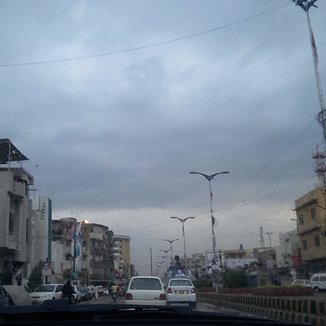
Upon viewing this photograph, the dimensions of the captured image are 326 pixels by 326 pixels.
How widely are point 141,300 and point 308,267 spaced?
173 ft

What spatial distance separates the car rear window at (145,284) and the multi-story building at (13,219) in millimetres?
23393

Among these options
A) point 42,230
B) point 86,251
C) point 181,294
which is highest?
point 86,251

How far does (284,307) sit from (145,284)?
265 inches

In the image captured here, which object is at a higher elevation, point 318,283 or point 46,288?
point 46,288

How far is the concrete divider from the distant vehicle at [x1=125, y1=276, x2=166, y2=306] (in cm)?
503

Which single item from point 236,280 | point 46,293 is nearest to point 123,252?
point 236,280

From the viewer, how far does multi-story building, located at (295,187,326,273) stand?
58.6 m

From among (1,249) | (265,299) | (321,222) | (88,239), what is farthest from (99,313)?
(88,239)

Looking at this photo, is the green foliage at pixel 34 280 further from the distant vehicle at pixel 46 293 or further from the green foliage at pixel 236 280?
the green foliage at pixel 236 280

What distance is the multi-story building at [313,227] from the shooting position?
5859 cm

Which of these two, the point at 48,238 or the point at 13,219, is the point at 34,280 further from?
the point at 48,238

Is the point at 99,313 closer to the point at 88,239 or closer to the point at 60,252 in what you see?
the point at 60,252

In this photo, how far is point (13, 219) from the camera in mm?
44219

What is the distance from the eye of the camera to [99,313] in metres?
3.47
